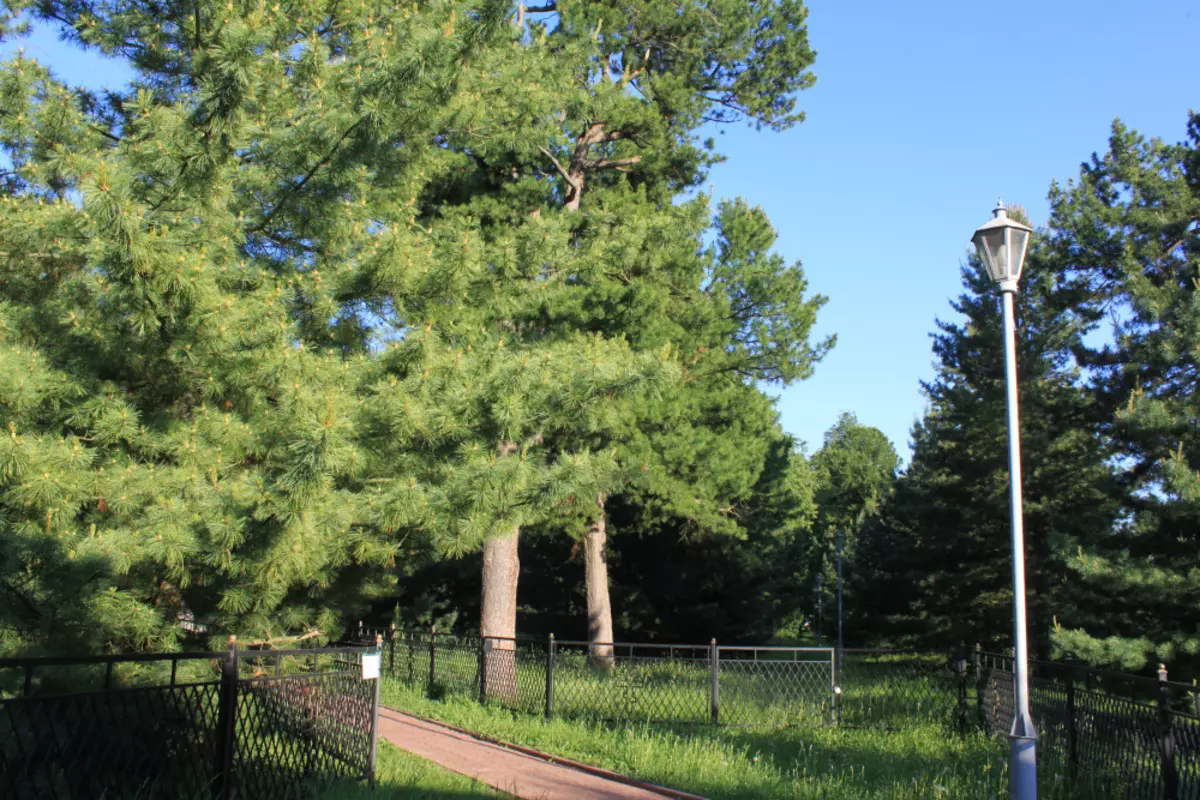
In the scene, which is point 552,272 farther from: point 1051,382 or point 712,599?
point 712,599

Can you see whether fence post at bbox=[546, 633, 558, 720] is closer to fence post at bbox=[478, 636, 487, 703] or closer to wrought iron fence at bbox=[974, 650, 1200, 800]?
fence post at bbox=[478, 636, 487, 703]

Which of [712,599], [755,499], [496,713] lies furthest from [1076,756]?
[712,599]

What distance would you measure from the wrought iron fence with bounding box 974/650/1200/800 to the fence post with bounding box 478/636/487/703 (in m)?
6.31

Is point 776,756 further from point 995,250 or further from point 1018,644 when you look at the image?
point 995,250

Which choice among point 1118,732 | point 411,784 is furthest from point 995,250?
point 411,784

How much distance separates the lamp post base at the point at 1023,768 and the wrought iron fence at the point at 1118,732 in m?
1.06

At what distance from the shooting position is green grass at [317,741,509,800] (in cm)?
601

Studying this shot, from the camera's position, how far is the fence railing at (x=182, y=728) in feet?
15.1

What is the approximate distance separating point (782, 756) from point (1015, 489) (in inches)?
165

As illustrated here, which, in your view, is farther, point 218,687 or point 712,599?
point 712,599

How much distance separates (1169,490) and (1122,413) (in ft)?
4.48

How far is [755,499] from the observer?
2472 centimetres

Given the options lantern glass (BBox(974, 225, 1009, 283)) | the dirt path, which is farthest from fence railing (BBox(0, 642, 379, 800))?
lantern glass (BBox(974, 225, 1009, 283))

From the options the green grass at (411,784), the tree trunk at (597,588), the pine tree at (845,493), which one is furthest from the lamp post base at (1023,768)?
the pine tree at (845,493)
